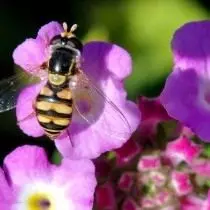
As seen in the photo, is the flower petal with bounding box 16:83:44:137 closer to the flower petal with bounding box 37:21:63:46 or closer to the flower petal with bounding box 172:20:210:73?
the flower petal with bounding box 37:21:63:46

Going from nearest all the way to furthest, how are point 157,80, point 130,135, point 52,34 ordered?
point 130,135 → point 52,34 → point 157,80

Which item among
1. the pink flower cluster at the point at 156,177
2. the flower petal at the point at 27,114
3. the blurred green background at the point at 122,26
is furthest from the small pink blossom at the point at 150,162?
the blurred green background at the point at 122,26

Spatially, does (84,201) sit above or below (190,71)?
below

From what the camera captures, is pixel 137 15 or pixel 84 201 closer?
pixel 84 201

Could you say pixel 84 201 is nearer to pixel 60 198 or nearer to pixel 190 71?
pixel 60 198

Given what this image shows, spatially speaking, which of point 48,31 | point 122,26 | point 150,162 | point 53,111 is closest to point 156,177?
point 150,162

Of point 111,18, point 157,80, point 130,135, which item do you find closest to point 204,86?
point 130,135

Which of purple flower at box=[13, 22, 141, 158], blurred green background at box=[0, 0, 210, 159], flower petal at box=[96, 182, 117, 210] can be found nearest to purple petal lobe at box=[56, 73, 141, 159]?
purple flower at box=[13, 22, 141, 158]

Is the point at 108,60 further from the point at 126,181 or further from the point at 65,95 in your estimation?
the point at 126,181
